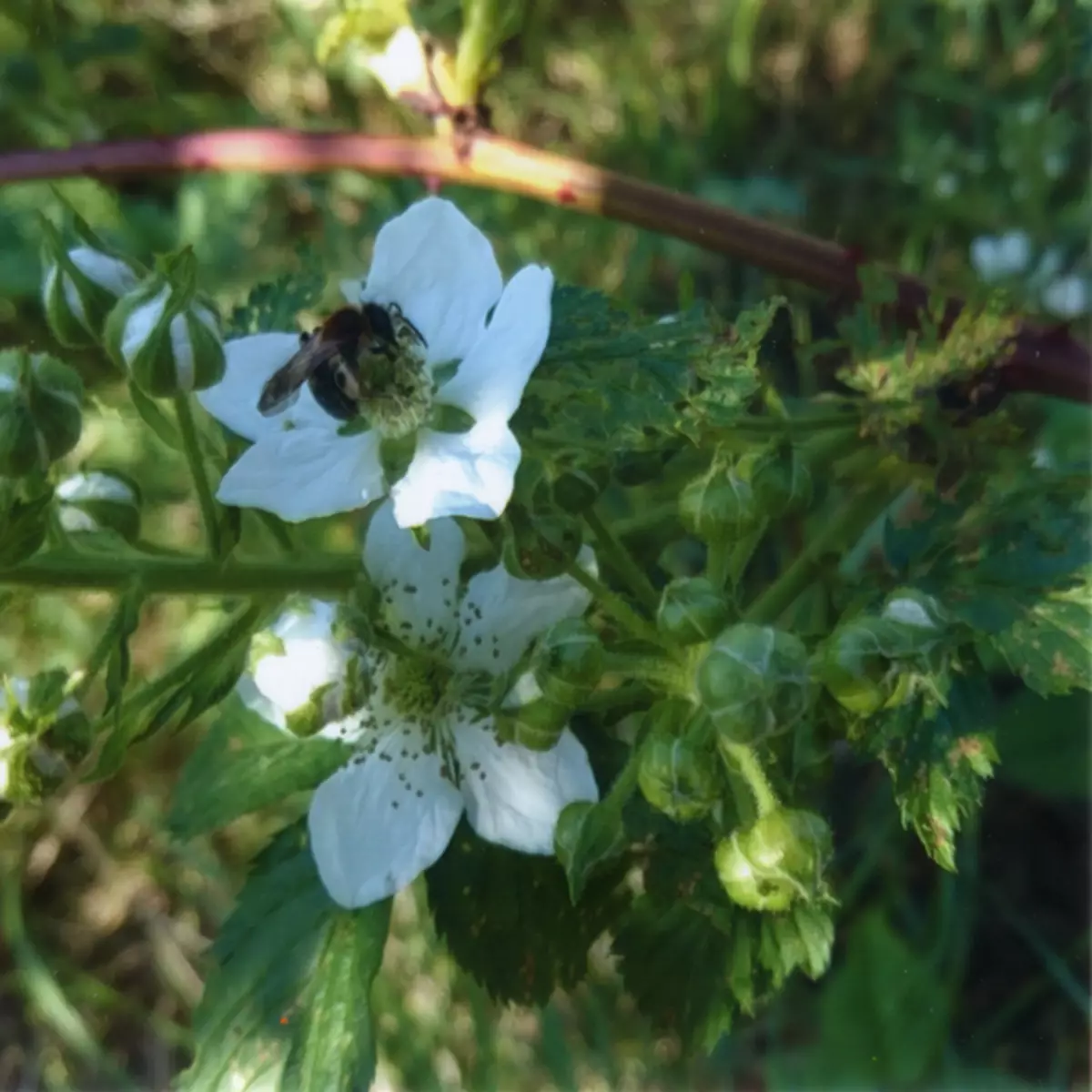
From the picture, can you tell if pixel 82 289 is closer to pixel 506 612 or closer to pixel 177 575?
pixel 177 575

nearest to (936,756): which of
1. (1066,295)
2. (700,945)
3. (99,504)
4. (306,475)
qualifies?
(700,945)

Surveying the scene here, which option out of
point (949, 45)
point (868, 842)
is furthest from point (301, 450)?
point (949, 45)

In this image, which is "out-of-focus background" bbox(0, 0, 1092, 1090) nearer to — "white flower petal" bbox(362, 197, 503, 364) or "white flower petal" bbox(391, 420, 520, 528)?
"white flower petal" bbox(362, 197, 503, 364)

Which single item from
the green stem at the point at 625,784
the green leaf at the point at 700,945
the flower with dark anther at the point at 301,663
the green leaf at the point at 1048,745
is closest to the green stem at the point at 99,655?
the flower with dark anther at the point at 301,663

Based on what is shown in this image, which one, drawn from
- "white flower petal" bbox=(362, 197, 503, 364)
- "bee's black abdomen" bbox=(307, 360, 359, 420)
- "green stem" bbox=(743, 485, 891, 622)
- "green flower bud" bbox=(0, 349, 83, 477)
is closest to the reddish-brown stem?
"green stem" bbox=(743, 485, 891, 622)

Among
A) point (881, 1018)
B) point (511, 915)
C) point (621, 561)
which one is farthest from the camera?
point (881, 1018)
